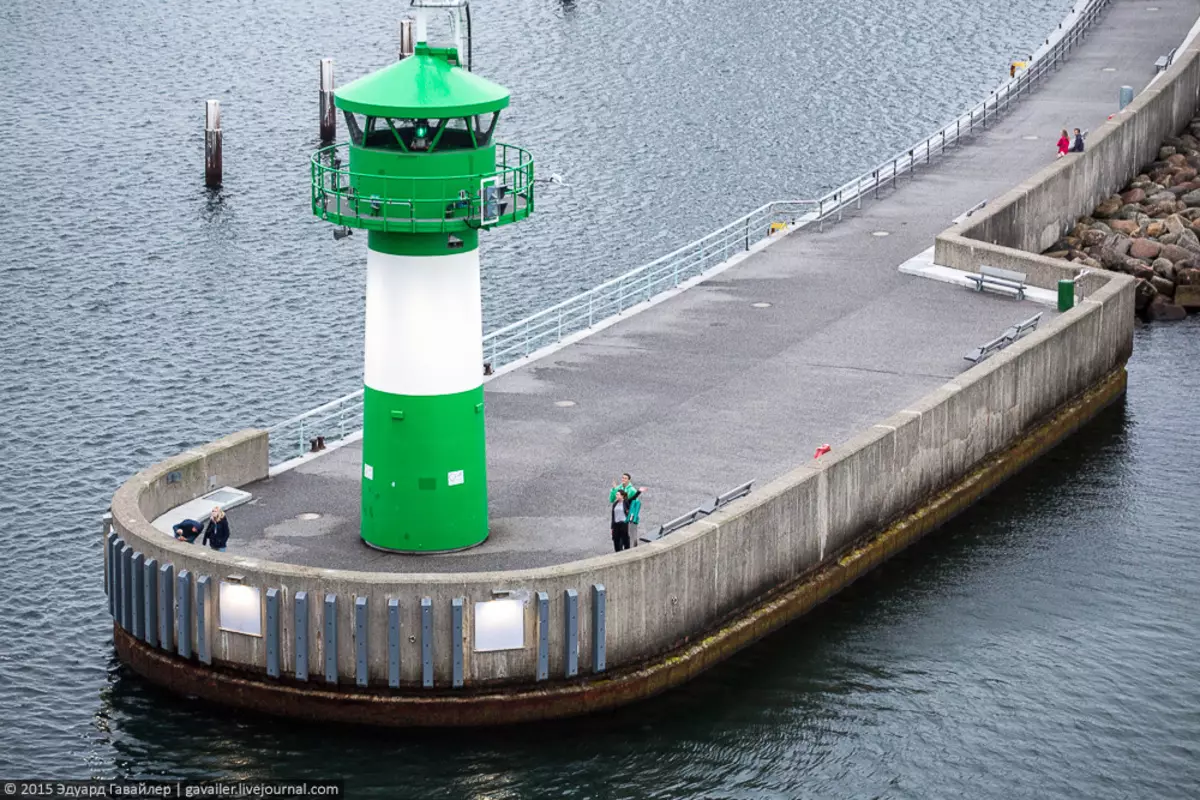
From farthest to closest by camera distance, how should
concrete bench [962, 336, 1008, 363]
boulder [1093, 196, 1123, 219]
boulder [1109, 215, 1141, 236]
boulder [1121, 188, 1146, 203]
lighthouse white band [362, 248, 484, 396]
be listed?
boulder [1121, 188, 1146, 203], boulder [1093, 196, 1123, 219], boulder [1109, 215, 1141, 236], concrete bench [962, 336, 1008, 363], lighthouse white band [362, 248, 484, 396]

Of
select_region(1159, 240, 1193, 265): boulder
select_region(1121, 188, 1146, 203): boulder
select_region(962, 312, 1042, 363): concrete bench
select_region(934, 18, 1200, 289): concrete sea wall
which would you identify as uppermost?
select_region(934, 18, 1200, 289): concrete sea wall

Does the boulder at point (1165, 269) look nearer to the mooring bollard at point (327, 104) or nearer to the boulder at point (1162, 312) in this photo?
the boulder at point (1162, 312)

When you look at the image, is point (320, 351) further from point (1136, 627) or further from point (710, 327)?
point (1136, 627)

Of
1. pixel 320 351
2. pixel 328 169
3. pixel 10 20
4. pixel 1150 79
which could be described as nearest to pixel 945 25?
pixel 1150 79

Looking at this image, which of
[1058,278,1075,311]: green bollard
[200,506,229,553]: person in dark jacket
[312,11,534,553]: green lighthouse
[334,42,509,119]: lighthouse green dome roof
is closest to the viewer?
[334,42,509,119]: lighthouse green dome roof

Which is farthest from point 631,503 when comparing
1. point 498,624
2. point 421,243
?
point 421,243

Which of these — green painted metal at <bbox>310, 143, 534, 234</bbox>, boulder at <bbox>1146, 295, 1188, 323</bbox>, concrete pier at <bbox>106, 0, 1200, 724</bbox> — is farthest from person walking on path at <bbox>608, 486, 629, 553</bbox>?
boulder at <bbox>1146, 295, 1188, 323</bbox>

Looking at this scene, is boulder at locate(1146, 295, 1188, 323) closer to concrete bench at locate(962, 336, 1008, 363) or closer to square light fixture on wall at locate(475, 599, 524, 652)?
concrete bench at locate(962, 336, 1008, 363)

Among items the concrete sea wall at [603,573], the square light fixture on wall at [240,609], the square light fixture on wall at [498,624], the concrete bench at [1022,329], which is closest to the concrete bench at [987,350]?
the concrete bench at [1022,329]
